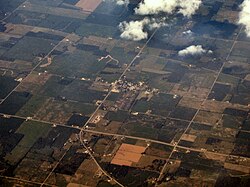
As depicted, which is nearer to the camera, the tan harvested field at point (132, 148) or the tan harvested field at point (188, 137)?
the tan harvested field at point (132, 148)

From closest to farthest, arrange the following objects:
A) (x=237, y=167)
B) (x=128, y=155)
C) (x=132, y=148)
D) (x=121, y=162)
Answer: (x=237, y=167), (x=121, y=162), (x=128, y=155), (x=132, y=148)

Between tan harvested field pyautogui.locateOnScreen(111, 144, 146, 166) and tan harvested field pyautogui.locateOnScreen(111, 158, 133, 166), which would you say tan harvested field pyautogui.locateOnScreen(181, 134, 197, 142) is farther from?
tan harvested field pyautogui.locateOnScreen(111, 158, 133, 166)

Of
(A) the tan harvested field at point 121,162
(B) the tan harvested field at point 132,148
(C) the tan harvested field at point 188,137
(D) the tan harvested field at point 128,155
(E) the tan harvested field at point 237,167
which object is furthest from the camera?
(C) the tan harvested field at point 188,137

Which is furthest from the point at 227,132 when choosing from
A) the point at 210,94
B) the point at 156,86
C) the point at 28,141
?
the point at 28,141

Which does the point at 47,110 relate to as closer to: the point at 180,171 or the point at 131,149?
the point at 131,149

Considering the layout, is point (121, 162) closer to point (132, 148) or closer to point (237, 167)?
point (132, 148)

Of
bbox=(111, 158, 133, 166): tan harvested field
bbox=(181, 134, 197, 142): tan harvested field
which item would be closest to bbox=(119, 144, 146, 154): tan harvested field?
bbox=(111, 158, 133, 166): tan harvested field

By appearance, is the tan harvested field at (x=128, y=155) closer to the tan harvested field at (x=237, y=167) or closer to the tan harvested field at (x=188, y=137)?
the tan harvested field at (x=188, y=137)

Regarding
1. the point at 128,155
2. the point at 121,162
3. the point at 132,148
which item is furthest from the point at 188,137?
the point at 121,162

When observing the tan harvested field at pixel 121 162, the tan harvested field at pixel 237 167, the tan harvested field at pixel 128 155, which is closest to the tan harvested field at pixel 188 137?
the tan harvested field at pixel 128 155
